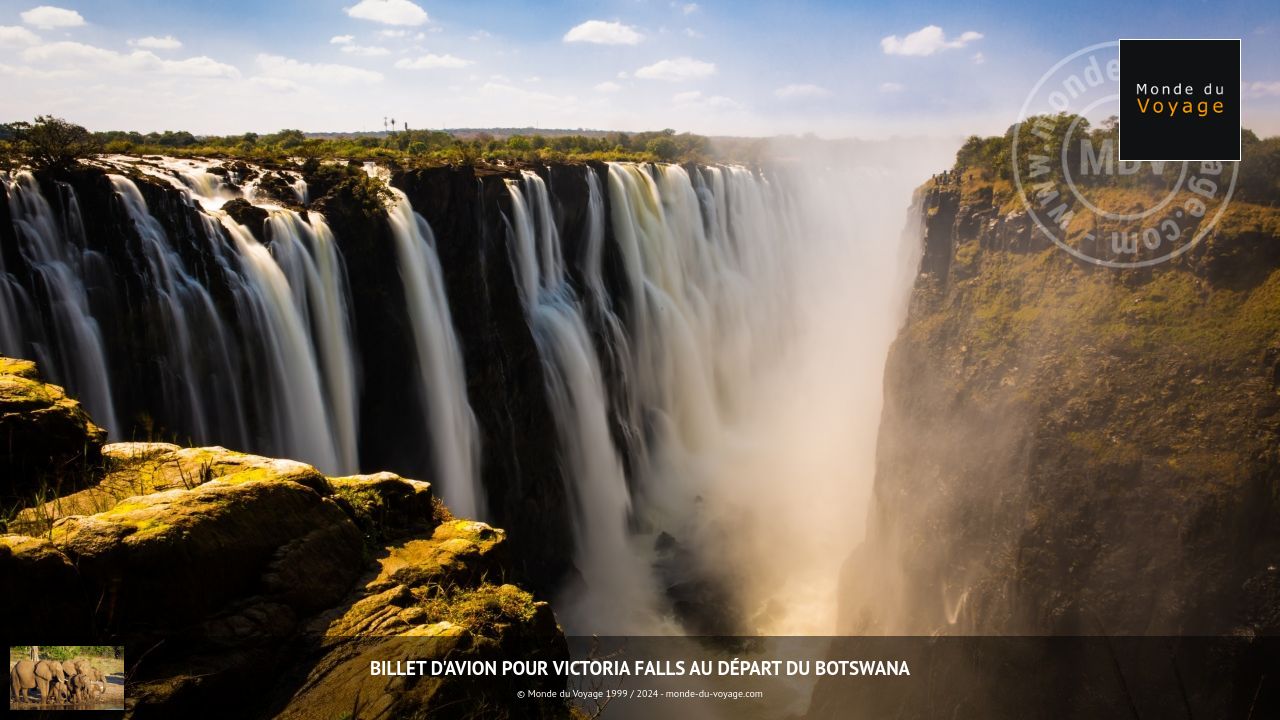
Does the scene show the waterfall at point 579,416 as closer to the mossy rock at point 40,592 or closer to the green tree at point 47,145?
the green tree at point 47,145

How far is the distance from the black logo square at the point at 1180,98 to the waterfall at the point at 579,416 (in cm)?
1714

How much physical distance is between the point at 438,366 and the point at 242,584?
13944 millimetres

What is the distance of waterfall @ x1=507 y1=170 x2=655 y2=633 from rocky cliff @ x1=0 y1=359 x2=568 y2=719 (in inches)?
607

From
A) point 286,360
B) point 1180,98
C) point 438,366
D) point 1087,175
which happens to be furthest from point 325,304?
point 1180,98

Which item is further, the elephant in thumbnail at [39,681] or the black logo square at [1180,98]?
the black logo square at [1180,98]

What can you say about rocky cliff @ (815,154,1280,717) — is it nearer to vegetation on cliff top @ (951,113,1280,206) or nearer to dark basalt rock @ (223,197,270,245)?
vegetation on cliff top @ (951,113,1280,206)

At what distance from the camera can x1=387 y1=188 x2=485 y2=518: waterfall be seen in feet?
58.2

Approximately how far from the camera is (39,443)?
5.17 metres

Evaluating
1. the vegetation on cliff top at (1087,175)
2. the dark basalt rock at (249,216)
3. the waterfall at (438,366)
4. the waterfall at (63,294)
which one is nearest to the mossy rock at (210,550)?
the waterfall at (63,294)

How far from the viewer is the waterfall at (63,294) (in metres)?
11.2

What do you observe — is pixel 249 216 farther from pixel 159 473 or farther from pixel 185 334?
pixel 159 473

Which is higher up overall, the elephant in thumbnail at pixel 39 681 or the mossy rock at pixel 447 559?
the elephant in thumbnail at pixel 39 681

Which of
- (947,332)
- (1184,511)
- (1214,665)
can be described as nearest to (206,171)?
(947,332)

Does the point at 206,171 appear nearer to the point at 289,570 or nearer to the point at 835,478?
the point at 289,570
